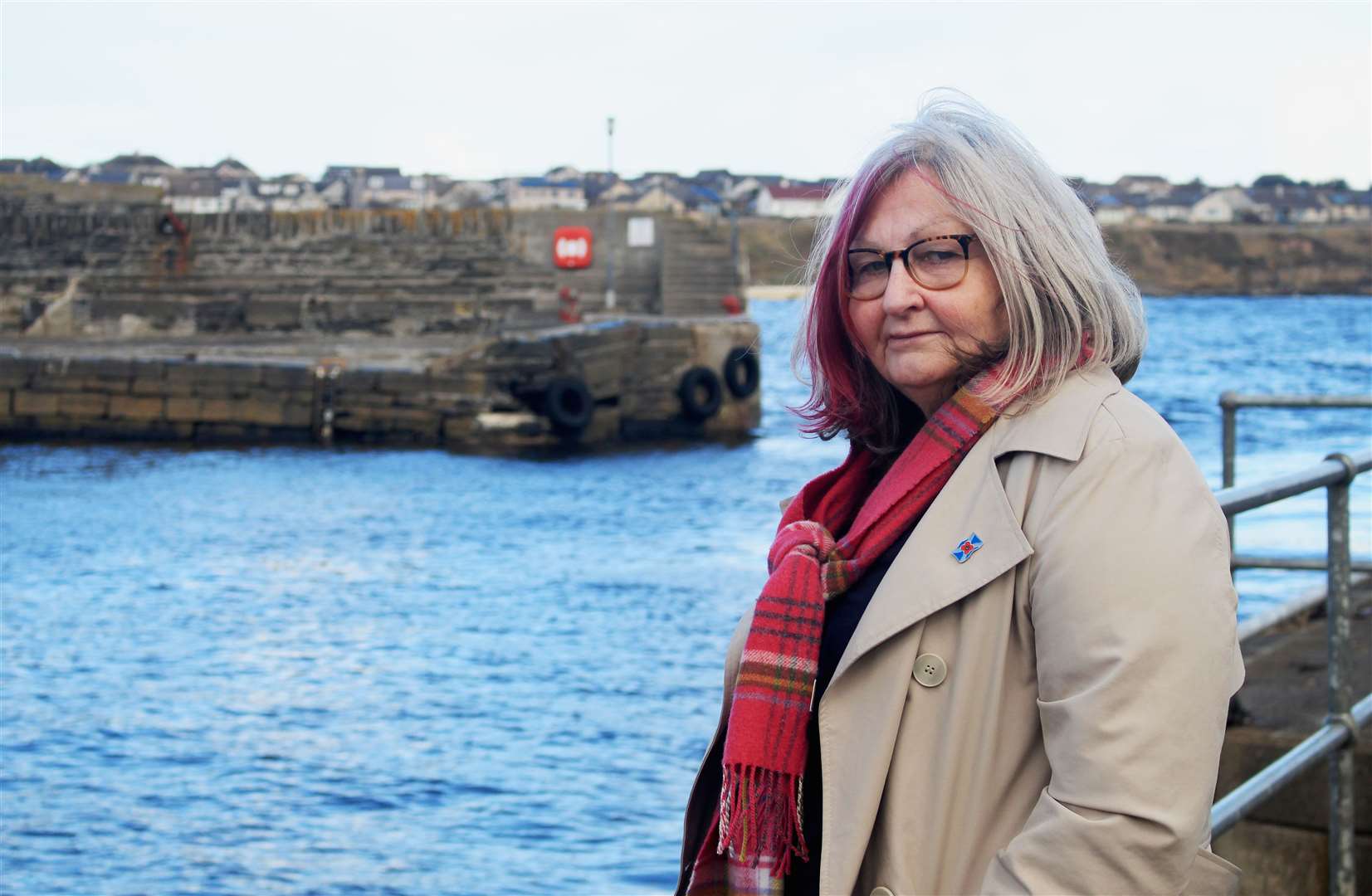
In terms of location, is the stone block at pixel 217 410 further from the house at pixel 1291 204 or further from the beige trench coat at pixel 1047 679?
the house at pixel 1291 204

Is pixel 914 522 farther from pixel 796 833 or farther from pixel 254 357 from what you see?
pixel 254 357

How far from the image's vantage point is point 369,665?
8602mm

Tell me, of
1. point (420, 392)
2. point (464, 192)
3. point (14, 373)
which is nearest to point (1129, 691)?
point (420, 392)

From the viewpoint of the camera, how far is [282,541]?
43.5ft

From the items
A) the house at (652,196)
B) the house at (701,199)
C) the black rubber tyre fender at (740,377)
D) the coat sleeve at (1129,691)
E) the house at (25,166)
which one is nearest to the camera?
the coat sleeve at (1129,691)

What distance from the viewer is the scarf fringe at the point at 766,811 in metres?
1.66

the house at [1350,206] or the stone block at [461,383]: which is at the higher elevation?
the house at [1350,206]

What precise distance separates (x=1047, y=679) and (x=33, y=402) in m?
22.0

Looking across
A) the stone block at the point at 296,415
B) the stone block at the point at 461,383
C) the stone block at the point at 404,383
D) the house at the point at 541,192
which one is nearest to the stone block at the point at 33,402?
the stone block at the point at 296,415

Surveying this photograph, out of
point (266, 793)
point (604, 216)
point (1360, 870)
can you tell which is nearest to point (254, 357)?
point (604, 216)

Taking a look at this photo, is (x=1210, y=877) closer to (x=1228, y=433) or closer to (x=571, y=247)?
(x=1228, y=433)

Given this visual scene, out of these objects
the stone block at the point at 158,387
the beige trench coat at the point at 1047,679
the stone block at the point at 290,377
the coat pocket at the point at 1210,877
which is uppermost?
the beige trench coat at the point at 1047,679

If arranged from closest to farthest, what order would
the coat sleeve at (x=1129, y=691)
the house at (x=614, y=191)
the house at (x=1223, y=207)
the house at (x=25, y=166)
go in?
the coat sleeve at (x=1129, y=691)
the house at (x=25, y=166)
the house at (x=614, y=191)
the house at (x=1223, y=207)

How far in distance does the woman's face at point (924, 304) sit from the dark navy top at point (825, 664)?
7.9 inches
